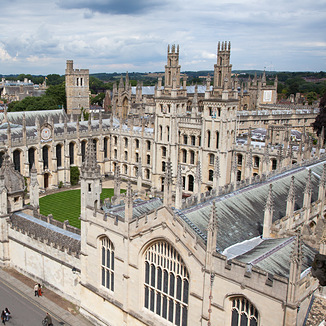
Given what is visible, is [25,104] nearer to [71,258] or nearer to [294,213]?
[71,258]

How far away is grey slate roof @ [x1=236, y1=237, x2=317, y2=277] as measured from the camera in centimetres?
1539

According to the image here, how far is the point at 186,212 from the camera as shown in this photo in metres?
18.5

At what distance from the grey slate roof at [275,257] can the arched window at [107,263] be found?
6924mm

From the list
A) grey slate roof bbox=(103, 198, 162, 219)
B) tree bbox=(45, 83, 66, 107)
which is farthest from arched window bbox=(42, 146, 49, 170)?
tree bbox=(45, 83, 66, 107)

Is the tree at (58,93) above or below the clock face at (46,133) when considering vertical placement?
above

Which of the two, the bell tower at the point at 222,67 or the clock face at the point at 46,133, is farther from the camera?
the clock face at the point at 46,133

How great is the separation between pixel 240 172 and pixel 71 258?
82.4 feet

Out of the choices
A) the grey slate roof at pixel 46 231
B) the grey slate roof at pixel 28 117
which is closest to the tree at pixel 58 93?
the grey slate roof at pixel 28 117

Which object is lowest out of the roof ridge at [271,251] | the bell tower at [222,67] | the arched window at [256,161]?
the arched window at [256,161]

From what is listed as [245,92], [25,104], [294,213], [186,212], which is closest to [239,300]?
[186,212]

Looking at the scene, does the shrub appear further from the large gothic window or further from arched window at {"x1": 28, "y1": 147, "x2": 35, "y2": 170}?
the large gothic window

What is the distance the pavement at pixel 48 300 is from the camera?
21.8 m

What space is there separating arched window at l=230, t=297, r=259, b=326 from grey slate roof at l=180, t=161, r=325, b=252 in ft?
9.09

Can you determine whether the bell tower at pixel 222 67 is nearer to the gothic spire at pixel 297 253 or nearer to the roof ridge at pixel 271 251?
the roof ridge at pixel 271 251
